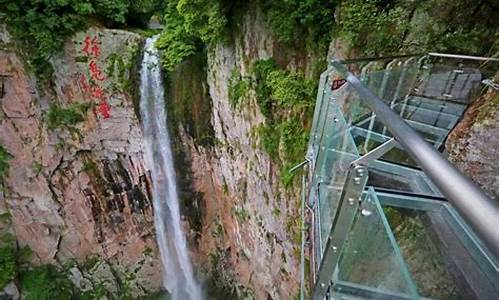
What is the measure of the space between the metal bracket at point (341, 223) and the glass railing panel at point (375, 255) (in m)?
0.03

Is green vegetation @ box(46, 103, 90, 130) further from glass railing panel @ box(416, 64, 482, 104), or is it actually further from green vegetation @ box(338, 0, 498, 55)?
glass railing panel @ box(416, 64, 482, 104)

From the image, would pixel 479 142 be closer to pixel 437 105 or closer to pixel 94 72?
pixel 437 105

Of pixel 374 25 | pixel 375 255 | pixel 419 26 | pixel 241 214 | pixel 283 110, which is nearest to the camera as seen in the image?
pixel 375 255

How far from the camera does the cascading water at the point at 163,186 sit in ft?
29.4

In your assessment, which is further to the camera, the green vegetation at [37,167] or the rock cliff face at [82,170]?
the green vegetation at [37,167]

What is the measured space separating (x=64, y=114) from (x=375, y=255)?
8.93 meters

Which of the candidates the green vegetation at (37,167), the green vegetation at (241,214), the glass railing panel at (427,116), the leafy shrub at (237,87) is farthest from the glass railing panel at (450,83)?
the green vegetation at (37,167)

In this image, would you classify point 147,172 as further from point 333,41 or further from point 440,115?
point 440,115

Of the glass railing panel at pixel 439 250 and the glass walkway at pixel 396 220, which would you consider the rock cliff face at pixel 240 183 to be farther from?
the glass railing panel at pixel 439 250

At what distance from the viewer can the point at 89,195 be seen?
9438 mm

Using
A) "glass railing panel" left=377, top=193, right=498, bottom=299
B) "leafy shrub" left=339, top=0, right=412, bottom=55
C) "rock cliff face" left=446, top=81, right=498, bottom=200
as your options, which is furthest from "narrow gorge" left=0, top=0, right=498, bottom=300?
"glass railing panel" left=377, top=193, right=498, bottom=299

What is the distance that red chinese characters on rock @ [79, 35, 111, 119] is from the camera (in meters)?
8.09

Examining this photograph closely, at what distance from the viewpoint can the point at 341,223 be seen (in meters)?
1.51

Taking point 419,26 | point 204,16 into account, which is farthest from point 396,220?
point 204,16
